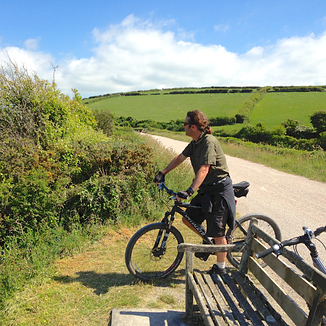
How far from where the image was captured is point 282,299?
2166 mm

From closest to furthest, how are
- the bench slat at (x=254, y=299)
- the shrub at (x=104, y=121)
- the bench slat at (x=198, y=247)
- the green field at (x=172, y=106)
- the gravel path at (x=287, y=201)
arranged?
1. the bench slat at (x=254, y=299)
2. the bench slat at (x=198, y=247)
3. the gravel path at (x=287, y=201)
4. the shrub at (x=104, y=121)
5. the green field at (x=172, y=106)

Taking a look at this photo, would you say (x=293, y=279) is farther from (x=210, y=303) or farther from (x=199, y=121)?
(x=199, y=121)

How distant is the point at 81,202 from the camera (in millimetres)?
5230

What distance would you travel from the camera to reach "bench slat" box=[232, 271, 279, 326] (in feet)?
7.32

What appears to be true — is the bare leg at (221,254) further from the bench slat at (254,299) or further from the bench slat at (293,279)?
the bench slat at (293,279)

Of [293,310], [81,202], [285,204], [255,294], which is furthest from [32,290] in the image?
[285,204]

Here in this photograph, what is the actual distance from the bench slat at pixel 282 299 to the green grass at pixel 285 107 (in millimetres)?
48232

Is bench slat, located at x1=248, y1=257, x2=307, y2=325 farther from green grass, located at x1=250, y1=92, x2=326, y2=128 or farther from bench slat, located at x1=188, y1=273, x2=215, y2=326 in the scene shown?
green grass, located at x1=250, y1=92, x2=326, y2=128

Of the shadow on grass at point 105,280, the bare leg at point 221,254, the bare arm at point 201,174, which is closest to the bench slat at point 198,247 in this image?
the bare leg at point 221,254

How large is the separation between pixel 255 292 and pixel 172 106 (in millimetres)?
74368

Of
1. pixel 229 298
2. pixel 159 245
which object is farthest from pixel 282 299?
pixel 159 245

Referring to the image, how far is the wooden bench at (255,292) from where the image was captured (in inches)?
73.3

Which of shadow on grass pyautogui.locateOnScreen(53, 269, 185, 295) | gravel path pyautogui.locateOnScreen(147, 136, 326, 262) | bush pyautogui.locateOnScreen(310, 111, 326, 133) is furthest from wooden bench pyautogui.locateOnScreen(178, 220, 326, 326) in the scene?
bush pyautogui.locateOnScreen(310, 111, 326, 133)

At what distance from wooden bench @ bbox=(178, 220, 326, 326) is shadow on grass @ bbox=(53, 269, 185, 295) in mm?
899
